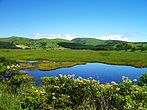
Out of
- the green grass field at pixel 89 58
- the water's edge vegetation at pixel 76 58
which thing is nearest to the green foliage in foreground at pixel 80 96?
the water's edge vegetation at pixel 76 58

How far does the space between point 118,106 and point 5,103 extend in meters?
5.13

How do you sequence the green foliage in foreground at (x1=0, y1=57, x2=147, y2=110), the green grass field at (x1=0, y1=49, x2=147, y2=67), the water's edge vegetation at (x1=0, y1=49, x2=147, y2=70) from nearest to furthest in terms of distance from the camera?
the green foliage in foreground at (x1=0, y1=57, x2=147, y2=110) → the water's edge vegetation at (x1=0, y1=49, x2=147, y2=70) → the green grass field at (x1=0, y1=49, x2=147, y2=67)

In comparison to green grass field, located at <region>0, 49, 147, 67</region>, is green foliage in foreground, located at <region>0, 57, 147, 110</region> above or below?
above

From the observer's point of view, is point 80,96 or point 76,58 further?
point 76,58

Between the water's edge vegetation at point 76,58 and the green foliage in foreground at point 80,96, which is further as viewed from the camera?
the water's edge vegetation at point 76,58

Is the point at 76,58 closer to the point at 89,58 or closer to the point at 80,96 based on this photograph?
the point at 89,58

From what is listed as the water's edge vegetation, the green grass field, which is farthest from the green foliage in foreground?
the green grass field

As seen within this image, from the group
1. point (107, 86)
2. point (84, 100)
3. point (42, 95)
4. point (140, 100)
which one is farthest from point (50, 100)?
point (140, 100)

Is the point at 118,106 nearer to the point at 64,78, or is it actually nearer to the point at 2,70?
the point at 64,78

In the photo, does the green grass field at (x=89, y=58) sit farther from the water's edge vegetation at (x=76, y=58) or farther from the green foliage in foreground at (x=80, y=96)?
the green foliage in foreground at (x=80, y=96)

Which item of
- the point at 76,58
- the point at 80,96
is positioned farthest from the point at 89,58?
the point at 80,96

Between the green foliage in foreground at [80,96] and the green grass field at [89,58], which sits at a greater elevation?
the green foliage in foreground at [80,96]

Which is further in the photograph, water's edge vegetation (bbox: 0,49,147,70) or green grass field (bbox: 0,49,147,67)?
green grass field (bbox: 0,49,147,67)

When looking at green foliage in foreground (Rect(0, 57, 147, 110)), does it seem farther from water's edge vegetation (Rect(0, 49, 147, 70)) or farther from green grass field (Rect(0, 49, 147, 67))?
green grass field (Rect(0, 49, 147, 67))
